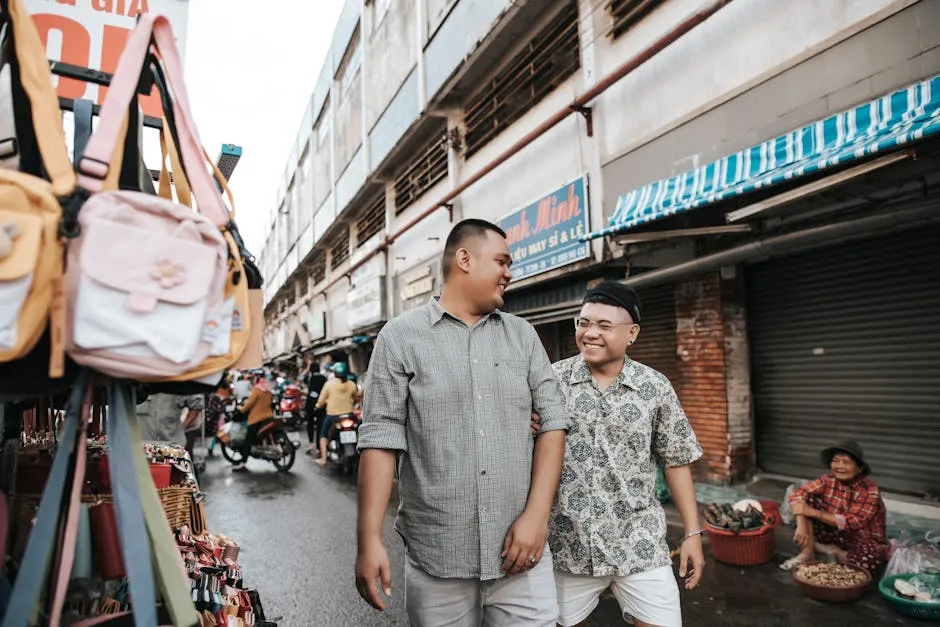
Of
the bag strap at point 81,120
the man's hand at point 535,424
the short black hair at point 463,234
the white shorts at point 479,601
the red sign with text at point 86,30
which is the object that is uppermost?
the red sign with text at point 86,30

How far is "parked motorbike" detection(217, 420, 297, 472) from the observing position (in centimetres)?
1021

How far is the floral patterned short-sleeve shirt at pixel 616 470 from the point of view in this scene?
7.98 feet

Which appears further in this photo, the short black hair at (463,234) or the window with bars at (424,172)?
the window with bars at (424,172)

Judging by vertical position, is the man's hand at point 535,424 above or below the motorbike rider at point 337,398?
above

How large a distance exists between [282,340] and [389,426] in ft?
146

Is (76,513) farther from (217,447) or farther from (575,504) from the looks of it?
(217,447)

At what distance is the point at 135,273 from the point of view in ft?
3.65

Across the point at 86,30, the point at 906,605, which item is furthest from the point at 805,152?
the point at 86,30

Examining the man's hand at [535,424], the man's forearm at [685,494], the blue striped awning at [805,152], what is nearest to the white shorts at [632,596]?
the man's forearm at [685,494]

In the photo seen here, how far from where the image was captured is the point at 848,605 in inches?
160

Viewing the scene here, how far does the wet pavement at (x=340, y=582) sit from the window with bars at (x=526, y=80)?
7049 mm

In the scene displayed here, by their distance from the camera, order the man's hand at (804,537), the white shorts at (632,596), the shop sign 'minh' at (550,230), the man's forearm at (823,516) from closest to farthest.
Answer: the white shorts at (632,596) → the man's forearm at (823,516) → the man's hand at (804,537) → the shop sign 'minh' at (550,230)

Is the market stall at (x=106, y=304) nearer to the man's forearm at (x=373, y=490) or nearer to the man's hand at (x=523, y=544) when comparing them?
the man's forearm at (x=373, y=490)

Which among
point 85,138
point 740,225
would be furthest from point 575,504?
point 740,225
